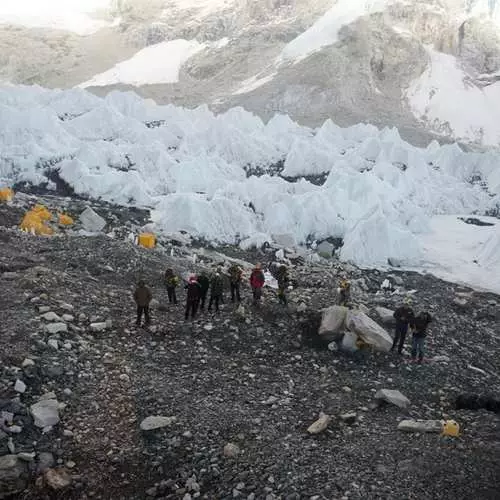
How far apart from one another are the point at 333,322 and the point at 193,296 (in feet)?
7.81

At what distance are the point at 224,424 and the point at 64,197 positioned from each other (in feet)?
61.4

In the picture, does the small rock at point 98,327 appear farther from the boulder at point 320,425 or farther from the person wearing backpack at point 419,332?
the person wearing backpack at point 419,332

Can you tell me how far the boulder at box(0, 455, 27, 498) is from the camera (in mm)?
5648

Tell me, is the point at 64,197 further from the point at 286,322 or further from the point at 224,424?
the point at 224,424

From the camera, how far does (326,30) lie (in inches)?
3295

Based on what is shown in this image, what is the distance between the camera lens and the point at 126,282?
11.9 m

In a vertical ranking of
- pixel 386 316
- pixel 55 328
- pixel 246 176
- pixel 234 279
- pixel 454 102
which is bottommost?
pixel 246 176

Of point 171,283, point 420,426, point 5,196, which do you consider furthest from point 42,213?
point 420,426

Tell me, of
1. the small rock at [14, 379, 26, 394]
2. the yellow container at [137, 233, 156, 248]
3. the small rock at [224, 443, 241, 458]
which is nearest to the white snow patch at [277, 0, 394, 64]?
the yellow container at [137, 233, 156, 248]

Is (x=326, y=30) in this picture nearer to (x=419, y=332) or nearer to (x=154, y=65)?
(x=154, y=65)

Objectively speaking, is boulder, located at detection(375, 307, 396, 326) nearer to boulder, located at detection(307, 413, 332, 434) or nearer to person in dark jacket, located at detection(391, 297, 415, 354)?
person in dark jacket, located at detection(391, 297, 415, 354)

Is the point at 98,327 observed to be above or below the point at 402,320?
below

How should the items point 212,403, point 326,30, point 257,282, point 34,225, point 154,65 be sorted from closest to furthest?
point 212,403 < point 257,282 < point 34,225 < point 326,30 < point 154,65

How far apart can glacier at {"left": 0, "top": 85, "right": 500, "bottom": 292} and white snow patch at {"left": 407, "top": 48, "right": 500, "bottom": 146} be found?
33.6 metres
